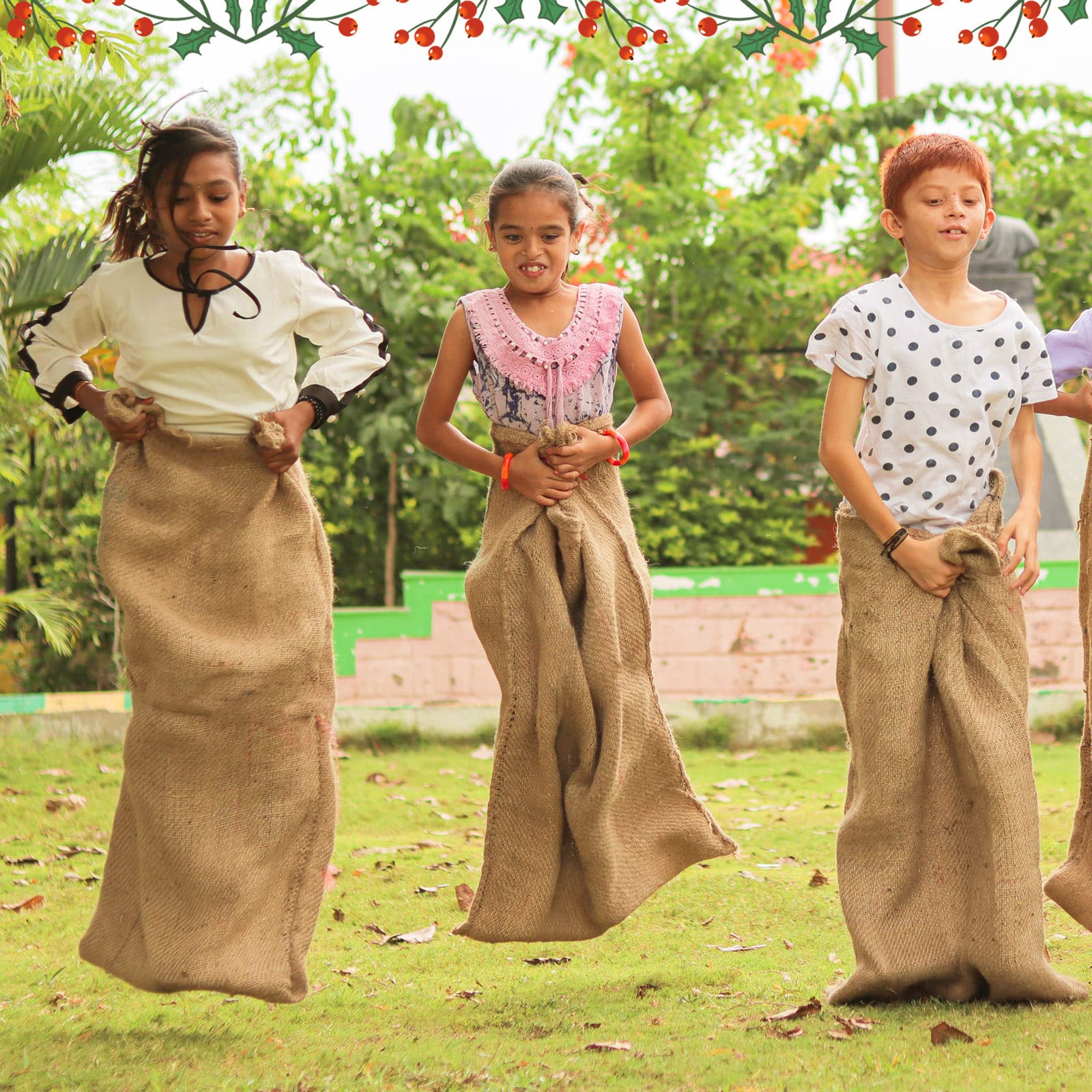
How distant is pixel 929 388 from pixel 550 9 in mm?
1281

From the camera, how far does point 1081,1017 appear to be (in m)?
3.53

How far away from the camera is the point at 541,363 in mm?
4027

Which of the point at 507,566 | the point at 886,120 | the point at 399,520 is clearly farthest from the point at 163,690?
the point at 886,120

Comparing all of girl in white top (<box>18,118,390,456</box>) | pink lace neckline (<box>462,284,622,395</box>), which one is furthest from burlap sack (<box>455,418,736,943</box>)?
A: girl in white top (<box>18,118,390,456</box>)

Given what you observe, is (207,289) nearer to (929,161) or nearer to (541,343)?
(541,343)

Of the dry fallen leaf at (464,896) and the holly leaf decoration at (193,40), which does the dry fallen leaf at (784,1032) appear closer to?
the dry fallen leaf at (464,896)

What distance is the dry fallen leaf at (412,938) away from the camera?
15.4ft

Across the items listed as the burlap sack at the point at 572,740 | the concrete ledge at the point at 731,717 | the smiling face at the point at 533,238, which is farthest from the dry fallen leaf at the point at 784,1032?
the concrete ledge at the point at 731,717

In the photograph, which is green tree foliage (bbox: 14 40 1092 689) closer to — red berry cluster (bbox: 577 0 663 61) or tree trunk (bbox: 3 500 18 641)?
tree trunk (bbox: 3 500 18 641)

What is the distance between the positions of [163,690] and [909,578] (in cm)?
185

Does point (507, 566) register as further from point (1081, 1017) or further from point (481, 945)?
point (1081, 1017)

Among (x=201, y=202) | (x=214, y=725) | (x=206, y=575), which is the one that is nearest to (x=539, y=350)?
(x=201, y=202)

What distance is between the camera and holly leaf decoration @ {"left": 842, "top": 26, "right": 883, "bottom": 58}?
3.73 metres

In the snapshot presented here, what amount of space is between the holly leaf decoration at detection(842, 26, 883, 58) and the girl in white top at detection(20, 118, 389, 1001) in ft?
4.76
